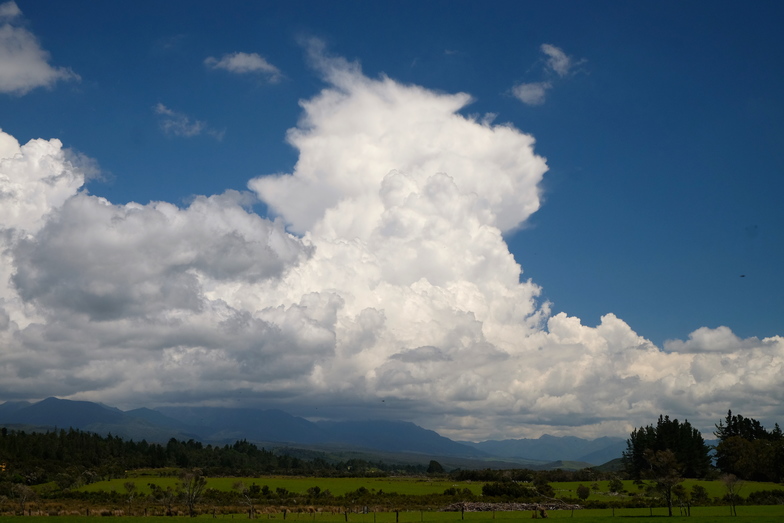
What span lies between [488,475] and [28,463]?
123291mm

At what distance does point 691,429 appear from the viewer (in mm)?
164125

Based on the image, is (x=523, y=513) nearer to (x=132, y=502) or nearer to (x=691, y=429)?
(x=132, y=502)

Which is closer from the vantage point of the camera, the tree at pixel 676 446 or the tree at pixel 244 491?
the tree at pixel 244 491

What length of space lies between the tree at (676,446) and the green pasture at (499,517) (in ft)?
220

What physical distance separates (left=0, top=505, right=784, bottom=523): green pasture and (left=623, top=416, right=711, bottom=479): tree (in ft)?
220

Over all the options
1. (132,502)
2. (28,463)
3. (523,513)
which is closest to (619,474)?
(523,513)

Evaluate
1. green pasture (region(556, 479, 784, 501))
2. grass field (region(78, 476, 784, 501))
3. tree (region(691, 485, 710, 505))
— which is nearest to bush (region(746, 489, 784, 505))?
green pasture (region(556, 479, 784, 501))

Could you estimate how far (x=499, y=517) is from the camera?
8125cm

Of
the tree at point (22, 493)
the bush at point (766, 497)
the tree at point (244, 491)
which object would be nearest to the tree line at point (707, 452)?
the bush at point (766, 497)

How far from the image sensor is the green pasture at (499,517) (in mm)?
68125

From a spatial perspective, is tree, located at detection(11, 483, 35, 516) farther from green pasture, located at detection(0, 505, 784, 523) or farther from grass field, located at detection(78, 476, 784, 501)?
green pasture, located at detection(0, 505, 784, 523)

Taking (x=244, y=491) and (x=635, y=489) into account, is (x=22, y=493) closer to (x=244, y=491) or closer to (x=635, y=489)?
(x=244, y=491)

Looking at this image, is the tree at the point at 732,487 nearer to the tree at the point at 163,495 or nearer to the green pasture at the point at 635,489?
the green pasture at the point at 635,489

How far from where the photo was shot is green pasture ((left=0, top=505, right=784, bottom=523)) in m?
68.1
